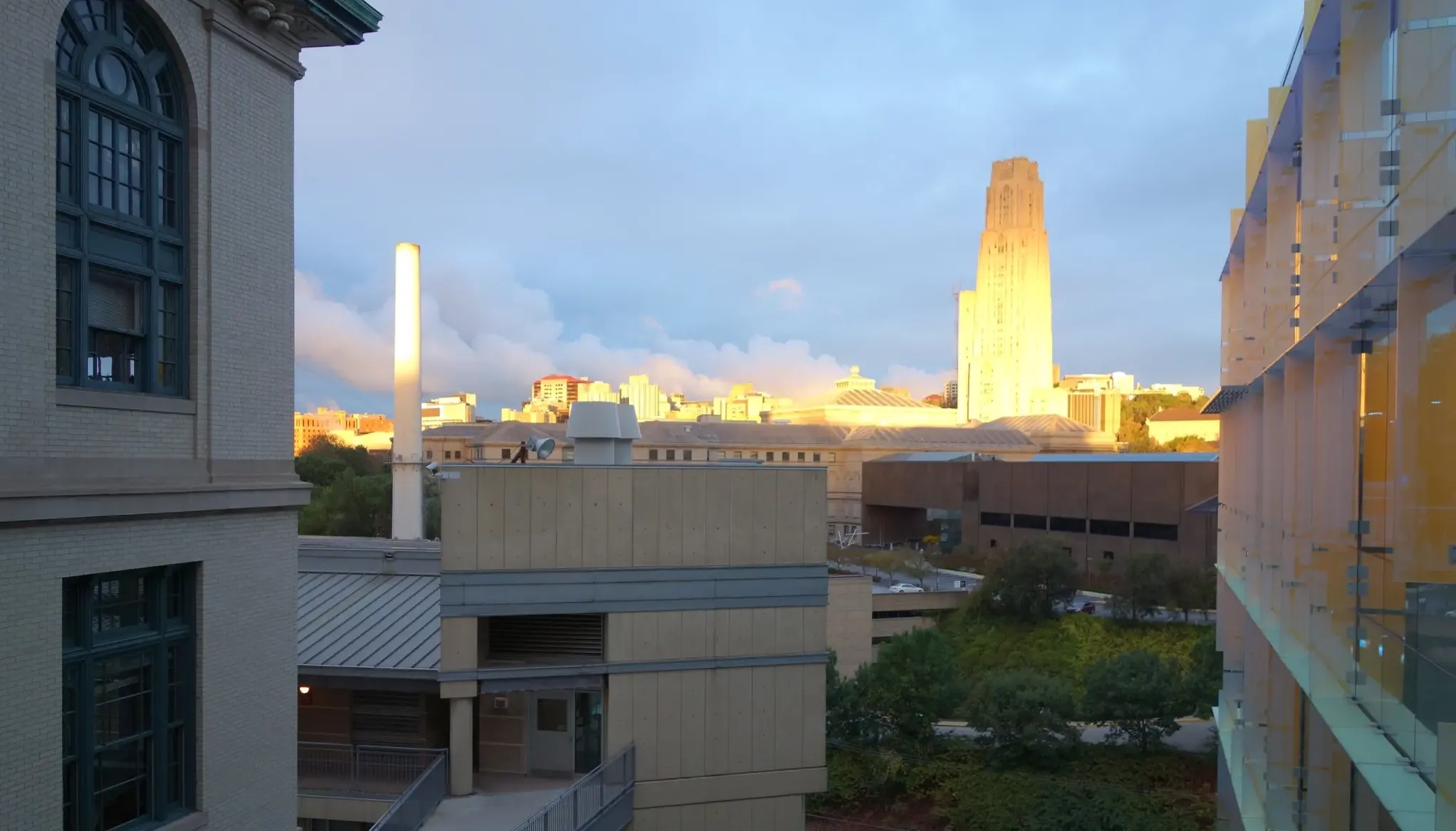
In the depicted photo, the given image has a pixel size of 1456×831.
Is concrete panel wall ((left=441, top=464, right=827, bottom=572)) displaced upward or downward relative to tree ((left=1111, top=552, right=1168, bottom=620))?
upward

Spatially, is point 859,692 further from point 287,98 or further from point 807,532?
point 287,98

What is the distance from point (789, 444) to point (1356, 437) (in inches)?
3513

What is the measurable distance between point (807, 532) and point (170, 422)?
29.2ft

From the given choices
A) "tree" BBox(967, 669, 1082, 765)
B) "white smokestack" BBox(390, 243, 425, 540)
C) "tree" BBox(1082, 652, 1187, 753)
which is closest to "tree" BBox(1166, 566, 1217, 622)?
"tree" BBox(1082, 652, 1187, 753)

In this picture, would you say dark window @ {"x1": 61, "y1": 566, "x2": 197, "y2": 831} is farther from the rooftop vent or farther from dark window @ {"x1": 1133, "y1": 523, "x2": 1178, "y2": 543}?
dark window @ {"x1": 1133, "y1": 523, "x2": 1178, "y2": 543}

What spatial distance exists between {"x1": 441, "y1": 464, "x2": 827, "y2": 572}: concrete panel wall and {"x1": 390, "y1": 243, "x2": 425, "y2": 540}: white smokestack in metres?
28.7

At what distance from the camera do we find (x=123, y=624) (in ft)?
31.9

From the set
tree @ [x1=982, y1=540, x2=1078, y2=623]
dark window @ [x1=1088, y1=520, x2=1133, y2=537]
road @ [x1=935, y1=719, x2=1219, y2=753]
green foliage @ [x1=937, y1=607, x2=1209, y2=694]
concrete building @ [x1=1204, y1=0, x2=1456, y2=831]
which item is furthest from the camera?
dark window @ [x1=1088, y1=520, x2=1133, y2=537]

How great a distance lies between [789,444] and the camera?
97.6m

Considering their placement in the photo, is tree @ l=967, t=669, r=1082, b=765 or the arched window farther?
tree @ l=967, t=669, r=1082, b=765

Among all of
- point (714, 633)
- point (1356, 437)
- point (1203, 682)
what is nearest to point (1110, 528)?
point (1203, 682)

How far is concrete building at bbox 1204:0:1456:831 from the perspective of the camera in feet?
18.6

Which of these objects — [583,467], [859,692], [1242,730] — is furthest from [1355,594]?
[859,692]

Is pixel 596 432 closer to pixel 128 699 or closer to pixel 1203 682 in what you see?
pixel 128 699
